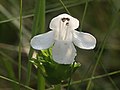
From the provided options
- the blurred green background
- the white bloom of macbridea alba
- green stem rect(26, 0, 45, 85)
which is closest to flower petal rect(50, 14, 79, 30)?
the white bloom of macbridea alba

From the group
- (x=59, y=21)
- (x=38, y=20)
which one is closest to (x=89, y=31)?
(x=38, y=20)

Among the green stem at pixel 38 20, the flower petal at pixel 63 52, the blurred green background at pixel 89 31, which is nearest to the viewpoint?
the flower petal at pixel 63 52

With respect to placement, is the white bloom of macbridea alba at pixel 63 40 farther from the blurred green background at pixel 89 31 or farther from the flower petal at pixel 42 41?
the blurred green background at pixel 89 31

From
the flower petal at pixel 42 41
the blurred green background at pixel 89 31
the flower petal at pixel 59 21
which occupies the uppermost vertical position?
the flower petal at pixel 59 21

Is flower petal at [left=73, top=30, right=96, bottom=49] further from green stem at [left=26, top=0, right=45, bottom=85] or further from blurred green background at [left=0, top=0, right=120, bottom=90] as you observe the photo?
blurred green background at [left=0, top=0, right=120, bottom=90]

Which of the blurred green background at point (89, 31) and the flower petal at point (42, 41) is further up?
the flower petal at point (42, 41)

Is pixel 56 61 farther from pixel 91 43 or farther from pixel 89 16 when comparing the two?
pixel 89 16

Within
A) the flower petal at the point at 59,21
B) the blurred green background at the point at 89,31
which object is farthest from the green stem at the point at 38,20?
the blurred green background at the point at 89,31
